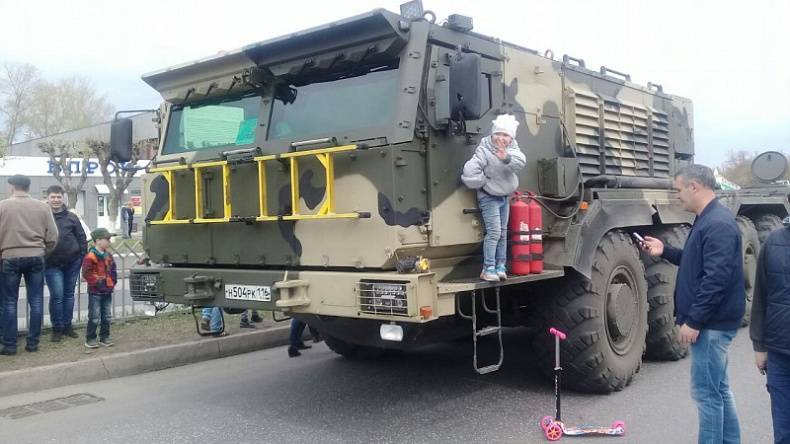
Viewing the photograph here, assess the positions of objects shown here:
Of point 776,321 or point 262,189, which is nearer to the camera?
point 776,321

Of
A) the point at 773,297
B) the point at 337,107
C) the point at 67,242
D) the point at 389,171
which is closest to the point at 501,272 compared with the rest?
the point at 389,171

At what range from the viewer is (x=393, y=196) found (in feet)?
14.3

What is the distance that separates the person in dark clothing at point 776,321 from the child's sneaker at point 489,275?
5.43 feet

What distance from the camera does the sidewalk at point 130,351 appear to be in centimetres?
619

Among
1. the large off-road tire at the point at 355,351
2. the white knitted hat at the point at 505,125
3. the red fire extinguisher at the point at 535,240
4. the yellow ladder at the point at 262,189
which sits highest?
the white knitted hat at the point at 505,125

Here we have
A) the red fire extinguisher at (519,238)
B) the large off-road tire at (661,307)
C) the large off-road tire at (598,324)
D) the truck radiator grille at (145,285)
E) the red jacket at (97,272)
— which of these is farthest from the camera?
the red jacket at (97,272)

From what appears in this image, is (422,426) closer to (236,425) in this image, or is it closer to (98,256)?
(236,425)

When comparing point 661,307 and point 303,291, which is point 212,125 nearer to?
point 303,291

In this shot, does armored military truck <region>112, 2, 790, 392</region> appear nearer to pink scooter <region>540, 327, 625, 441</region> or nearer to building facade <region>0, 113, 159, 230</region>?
pink scooter <region>540, 327, 625, 441</region>

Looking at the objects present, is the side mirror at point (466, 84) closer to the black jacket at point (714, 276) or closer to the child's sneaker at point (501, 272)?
the child's sneaker at point (501, 272)

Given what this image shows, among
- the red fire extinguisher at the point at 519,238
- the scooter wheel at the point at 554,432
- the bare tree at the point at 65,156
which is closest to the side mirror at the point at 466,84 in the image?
the red fire extinguisher at the point at 519,238

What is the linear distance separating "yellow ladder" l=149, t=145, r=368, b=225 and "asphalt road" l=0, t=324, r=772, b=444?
5.02 feet

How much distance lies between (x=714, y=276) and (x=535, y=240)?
1589mm

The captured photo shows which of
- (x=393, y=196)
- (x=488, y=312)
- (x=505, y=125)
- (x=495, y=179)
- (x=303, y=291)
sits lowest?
(x=488, y=312)
